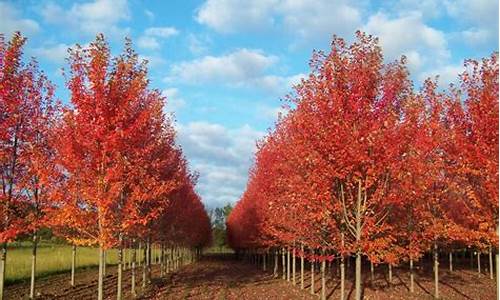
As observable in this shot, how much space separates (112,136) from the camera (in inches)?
618

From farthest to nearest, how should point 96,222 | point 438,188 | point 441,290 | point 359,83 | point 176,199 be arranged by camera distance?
point 176,199
point 441,290
point 438,188
point 96,222
point 359,83

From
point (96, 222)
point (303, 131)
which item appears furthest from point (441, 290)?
point (96, 222)

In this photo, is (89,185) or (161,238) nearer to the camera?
(89,185)

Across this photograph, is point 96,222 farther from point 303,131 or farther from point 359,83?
point 359,83

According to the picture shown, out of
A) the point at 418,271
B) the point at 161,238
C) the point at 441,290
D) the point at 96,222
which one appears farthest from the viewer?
the point at 418,271

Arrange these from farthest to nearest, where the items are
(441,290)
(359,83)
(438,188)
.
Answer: (441,290) → (438,188) → (359,83)

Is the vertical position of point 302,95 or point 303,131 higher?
point 302,95

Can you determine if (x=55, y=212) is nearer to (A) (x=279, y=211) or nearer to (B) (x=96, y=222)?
(B) (x=96, y=222)

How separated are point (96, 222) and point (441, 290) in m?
18.1

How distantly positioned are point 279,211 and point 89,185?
8.56m

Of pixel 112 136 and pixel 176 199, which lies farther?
pixel 176 199

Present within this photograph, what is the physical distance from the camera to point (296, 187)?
50.6 feet

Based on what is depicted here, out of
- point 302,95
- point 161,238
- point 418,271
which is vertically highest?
point 302,95

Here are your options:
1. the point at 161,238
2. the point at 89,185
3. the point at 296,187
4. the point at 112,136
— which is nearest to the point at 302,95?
the point at 296,187
